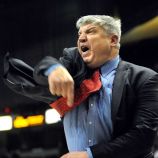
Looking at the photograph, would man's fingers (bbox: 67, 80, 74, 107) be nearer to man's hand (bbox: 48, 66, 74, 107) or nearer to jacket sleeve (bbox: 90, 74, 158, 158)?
man's hand (bbox: 48, 66, 74, 107)

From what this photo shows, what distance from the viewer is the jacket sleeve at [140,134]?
3.68 feet

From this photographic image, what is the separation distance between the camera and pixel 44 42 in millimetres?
4254

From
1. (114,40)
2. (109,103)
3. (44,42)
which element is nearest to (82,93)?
(109,103)

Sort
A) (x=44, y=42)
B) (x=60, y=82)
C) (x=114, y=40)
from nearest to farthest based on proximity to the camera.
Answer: (x=60, y=82) → (x=114, y=40) → (x=44, y=42)

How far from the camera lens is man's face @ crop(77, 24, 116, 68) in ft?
3.92

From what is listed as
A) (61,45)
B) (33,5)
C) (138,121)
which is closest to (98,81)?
(138,121)

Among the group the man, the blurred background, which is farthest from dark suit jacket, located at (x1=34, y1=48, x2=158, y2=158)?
the blurred background

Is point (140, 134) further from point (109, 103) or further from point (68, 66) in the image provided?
point (68, 66)

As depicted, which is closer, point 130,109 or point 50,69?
point 50,69

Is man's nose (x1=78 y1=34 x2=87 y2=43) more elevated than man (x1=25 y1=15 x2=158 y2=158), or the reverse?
man's nose (x1=78 y1=34 x2=87 y2=43)

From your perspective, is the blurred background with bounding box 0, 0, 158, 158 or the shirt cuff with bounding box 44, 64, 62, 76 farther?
the blurred background with bounding box 0, 0, 158, 158

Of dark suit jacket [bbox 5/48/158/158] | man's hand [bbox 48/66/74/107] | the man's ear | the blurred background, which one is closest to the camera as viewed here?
man's hand [bbox 48/66/74/107]

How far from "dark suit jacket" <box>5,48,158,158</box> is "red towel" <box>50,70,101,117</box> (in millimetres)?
18

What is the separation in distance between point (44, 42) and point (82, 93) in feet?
10.3
